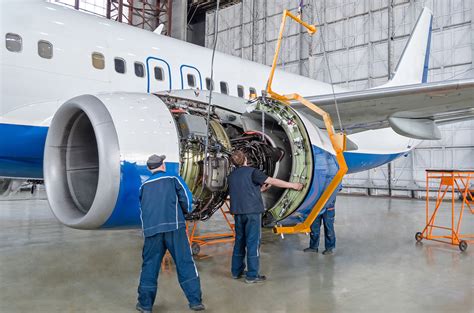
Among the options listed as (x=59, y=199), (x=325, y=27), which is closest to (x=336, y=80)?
(x=325, y=27)

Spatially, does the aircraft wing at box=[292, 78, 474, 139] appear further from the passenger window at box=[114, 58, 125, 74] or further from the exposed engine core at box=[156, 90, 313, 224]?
the passenger window at box=[114, 58, 125, 74]

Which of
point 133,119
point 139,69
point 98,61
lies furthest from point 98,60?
point 133,119

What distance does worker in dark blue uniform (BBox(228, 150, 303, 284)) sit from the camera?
401 centimetres

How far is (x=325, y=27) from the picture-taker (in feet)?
61.8

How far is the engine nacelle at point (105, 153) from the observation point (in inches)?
121

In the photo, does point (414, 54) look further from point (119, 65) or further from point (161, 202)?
point (161, 202)

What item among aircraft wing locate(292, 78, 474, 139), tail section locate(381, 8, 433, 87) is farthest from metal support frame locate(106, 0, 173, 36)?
aircraft wing locate(292, 78, 474, 139)

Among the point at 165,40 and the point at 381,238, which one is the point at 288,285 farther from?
the point at 165,40

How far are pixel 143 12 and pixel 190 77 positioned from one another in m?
18.9

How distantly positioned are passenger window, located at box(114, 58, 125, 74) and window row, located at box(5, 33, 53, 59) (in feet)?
2.79

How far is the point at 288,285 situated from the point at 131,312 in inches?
63.0

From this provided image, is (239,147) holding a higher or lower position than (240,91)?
lower

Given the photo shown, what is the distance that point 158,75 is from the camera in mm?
5812

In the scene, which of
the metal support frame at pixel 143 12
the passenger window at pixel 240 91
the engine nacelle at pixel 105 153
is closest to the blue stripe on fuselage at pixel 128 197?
the engine nacelle at pixel 105 153
